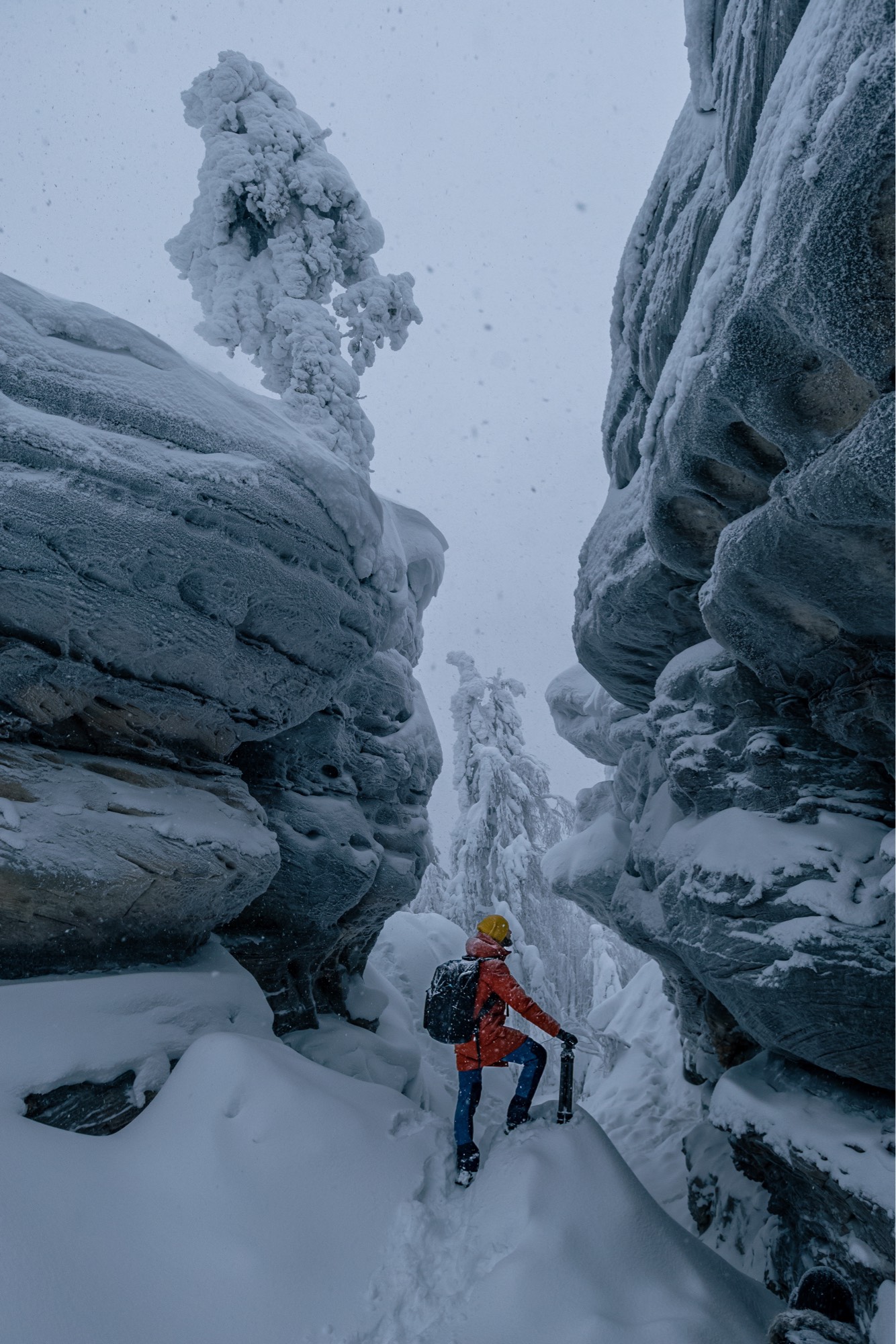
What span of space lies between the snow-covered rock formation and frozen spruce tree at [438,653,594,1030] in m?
9.49

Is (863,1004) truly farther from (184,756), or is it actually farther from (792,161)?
(184,756)

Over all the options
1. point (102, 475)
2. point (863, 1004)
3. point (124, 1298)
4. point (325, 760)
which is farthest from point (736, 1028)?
point (102, 475)

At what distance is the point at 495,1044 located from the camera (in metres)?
4.93

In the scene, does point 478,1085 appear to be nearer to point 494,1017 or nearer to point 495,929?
point 494,1017

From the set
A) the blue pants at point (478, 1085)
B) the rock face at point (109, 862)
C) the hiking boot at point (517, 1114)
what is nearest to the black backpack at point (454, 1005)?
the blue pants at point (478, 1085)

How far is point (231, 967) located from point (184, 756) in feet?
6.65

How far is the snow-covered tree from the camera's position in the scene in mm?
17688

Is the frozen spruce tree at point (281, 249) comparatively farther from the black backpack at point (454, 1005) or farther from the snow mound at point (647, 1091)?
the snow mound at point (647, 1091)

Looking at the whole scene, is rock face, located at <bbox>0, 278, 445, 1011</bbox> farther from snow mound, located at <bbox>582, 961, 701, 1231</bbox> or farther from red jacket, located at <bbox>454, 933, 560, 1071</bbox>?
snow mound, located at <bbox>582, 961, 701, 1231</bbox>

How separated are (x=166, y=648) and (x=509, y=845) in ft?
45.4

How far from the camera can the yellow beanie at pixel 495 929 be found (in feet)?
17.2

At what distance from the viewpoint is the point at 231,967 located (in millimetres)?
6352

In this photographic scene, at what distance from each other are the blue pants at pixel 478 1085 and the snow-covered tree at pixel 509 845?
35.7ft

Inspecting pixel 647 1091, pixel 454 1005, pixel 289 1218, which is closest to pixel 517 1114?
pixel 454 1005
